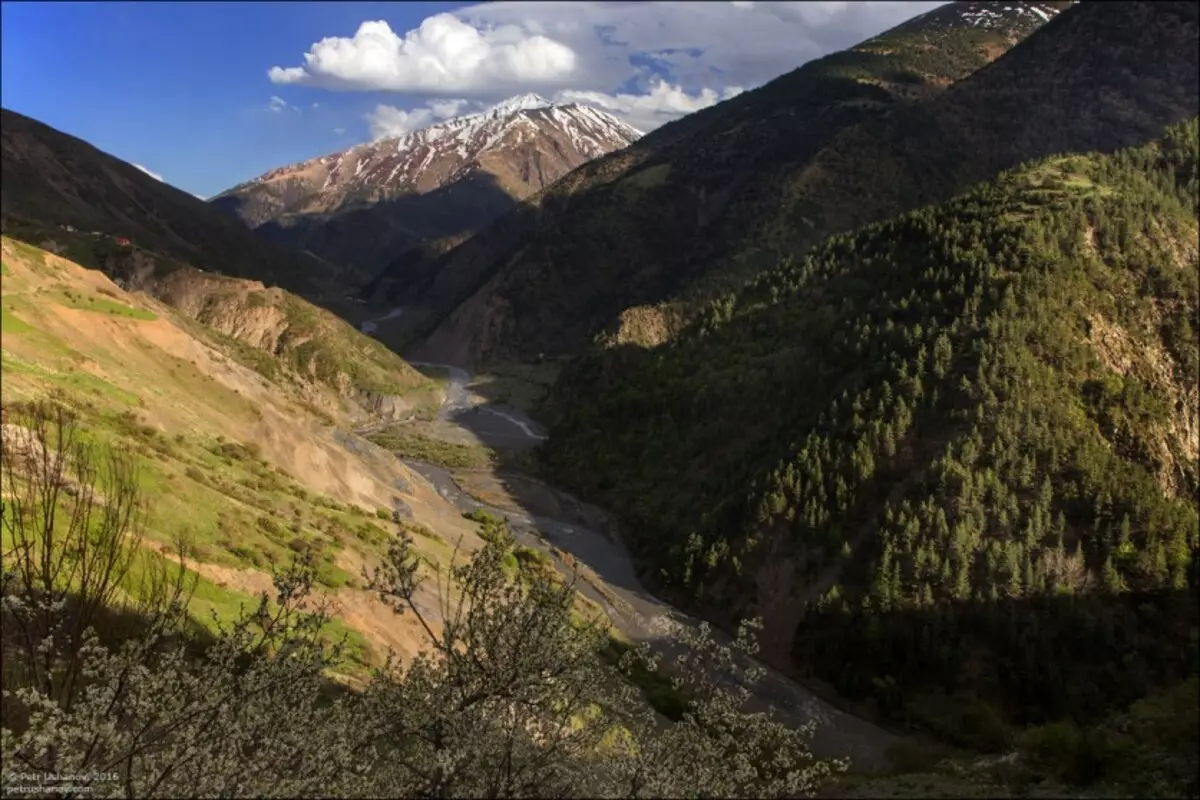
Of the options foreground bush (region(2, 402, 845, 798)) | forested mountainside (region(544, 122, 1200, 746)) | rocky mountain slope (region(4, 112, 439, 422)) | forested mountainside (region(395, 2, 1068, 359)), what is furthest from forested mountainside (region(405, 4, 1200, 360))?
foreground bush (region(2, 402, 845, 798))

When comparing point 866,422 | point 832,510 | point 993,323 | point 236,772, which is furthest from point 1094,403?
point 236,772

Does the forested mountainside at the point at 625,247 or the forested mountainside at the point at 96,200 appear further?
the forested mountainside at the point at 625,247

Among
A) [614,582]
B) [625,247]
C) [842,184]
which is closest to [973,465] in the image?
[614,582]

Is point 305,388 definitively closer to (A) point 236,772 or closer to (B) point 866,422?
(B) point 866,422

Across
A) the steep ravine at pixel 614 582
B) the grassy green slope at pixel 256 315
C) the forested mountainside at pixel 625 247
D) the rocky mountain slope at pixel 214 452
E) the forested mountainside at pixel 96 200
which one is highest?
the forested mountainside at pixel 625 247

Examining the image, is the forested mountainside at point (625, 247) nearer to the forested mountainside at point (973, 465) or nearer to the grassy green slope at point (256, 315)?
the grassy green slope at point (256, 315)

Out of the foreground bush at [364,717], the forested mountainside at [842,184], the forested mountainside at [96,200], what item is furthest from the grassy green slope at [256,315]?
the foreground bush at [364,717]

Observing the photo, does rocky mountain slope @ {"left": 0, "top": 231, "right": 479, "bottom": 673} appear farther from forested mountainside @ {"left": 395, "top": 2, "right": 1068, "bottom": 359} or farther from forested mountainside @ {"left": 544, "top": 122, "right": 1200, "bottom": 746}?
forested mountainside @ {"left": 395, "top": 2, "right": 1068, "bottom": 359}
